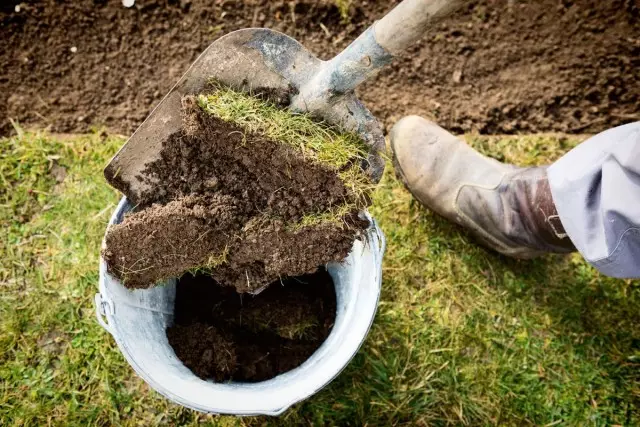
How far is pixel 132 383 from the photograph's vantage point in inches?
78.8

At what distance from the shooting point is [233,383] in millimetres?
1613

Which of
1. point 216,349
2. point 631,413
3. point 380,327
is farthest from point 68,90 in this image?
point 631,413

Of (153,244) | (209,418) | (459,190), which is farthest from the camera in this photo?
(459,190)

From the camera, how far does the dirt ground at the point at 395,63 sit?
7.31 feet

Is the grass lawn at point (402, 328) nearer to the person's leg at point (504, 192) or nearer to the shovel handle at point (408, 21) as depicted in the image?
the person's leg at point (504, 192)

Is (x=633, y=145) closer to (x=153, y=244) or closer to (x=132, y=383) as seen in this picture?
(x=153, y=244)

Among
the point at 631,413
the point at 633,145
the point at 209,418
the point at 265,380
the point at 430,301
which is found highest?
the point at 633,145

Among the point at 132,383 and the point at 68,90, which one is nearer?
the point at 132,383

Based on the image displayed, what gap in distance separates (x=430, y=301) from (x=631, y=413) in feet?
3.10

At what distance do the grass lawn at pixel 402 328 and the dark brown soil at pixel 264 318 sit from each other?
0.36m

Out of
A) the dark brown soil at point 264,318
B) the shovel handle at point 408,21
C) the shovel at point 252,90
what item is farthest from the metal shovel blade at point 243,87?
the dark brown soil at point 264,318

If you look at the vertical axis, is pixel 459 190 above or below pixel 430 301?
above

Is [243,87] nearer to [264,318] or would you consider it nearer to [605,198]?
[264,318]

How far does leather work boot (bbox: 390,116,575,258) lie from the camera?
201 centimetres
